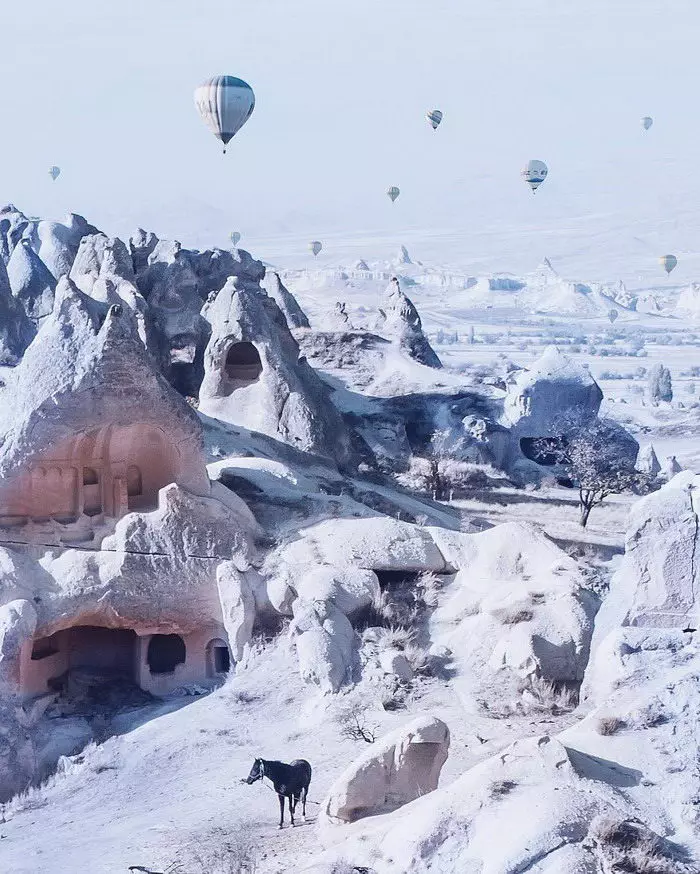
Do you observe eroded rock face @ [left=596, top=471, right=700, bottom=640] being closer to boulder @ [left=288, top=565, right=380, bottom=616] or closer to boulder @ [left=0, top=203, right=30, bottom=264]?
boulder @ [left=288, top=565, right=380, bottom=616]

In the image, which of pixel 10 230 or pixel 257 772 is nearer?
pixel 257 772

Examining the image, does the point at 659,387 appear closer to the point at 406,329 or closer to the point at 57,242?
the point at 406,329

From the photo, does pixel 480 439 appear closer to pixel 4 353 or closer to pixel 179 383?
pixel 179 383

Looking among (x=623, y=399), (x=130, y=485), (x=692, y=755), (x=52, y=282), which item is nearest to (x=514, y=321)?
(x=623, y=399)

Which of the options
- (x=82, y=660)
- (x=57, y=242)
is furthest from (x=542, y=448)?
(x=82, y=660)

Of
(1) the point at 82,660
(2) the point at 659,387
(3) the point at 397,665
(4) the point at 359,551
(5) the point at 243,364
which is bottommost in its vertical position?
(1) the point at 82,660

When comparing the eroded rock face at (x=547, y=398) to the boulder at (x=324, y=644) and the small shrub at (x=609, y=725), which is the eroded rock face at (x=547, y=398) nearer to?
the boulder at (x=324, y=644)
